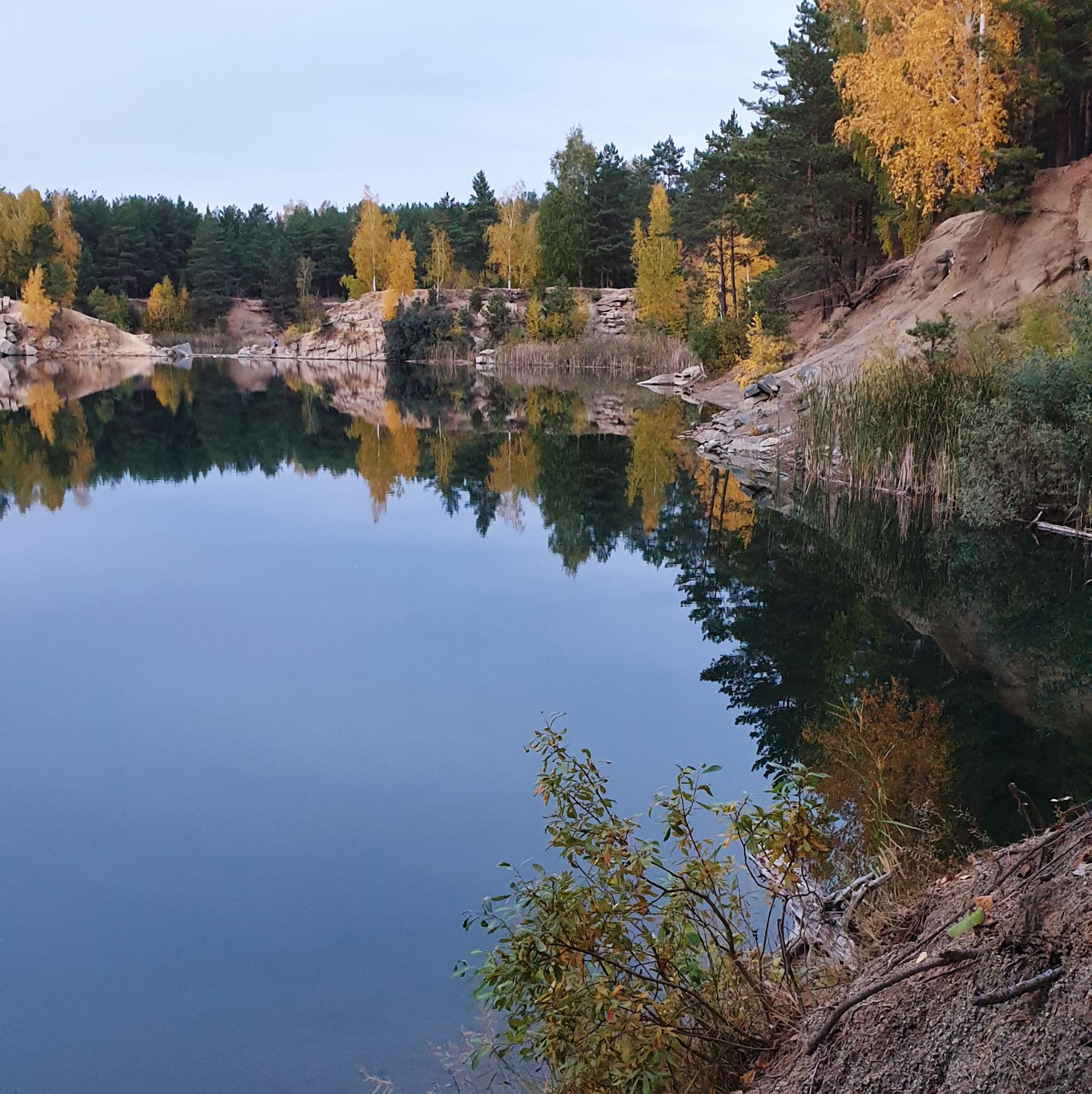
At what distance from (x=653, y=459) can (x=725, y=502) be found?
4656 mm

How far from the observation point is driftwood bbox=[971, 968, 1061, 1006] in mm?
2223

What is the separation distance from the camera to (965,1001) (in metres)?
2.42

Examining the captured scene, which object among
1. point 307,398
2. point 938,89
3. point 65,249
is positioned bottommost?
point 307,398

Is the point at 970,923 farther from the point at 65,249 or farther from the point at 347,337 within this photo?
the point at 65,249

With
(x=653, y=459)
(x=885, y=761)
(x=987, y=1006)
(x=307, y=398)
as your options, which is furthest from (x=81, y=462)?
(x=987, y=1006)

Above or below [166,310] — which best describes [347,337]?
below

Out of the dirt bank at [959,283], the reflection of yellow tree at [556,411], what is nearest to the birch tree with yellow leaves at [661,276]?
the reflection of yellow tree at [556,411]

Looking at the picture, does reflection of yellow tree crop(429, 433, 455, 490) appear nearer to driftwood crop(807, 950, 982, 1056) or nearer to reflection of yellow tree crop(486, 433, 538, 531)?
reflection of yellow tree crop(486, 433, 538, 531)

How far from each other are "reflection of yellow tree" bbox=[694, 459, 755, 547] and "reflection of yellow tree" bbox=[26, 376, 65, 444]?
46.1 feet

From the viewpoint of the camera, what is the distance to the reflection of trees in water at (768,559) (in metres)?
7.34

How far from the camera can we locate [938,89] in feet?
65.5

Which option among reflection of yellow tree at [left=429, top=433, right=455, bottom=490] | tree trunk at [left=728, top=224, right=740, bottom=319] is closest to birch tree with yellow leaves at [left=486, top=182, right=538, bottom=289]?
tree trunk at [left=728, top=224, right=740, bottom=319]

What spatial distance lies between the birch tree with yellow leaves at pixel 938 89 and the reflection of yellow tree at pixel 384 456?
11214 millimetres

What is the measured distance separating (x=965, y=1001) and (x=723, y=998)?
51.2 inches
